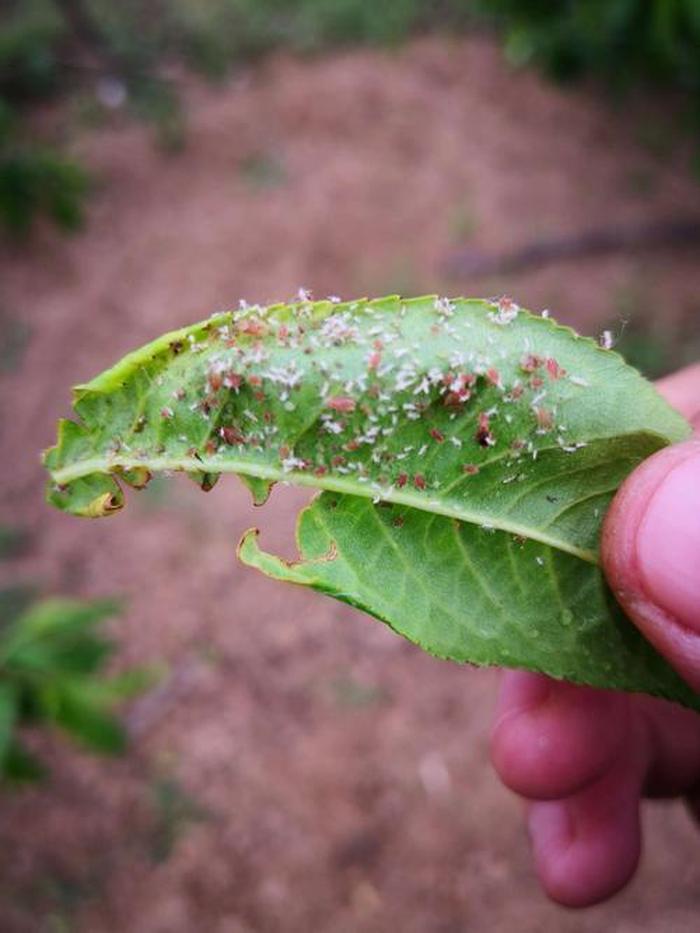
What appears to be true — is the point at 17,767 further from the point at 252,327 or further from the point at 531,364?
A: the point at 531,364

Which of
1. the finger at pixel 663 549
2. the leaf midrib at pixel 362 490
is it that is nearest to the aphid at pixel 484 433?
the leaf midrib at pixel 362 490

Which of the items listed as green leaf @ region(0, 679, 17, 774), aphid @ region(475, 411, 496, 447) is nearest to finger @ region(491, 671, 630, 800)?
aphid @ region(475, 411, 496, 447)

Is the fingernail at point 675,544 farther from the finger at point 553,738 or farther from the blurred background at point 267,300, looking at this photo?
the blurred background at point 267,300

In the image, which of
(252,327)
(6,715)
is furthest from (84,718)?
(252,327)

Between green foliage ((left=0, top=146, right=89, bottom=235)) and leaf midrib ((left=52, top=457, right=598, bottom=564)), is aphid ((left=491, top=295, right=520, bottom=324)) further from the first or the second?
green foliage ((left=0, top=146, right=89, bottom=235))

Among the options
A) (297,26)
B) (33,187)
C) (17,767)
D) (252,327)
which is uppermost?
(252,327)

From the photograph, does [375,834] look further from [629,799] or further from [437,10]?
[437,10]

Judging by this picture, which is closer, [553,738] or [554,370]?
[554,370]
